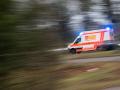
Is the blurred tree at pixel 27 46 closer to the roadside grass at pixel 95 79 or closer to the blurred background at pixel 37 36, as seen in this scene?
the blurred background at pixel 37 36

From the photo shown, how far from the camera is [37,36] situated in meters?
5.05

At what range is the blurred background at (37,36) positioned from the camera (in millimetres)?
4895

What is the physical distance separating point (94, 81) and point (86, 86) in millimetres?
1173

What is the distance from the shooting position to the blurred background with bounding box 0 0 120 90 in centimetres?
489

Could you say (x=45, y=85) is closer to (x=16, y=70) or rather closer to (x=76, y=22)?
(x=16, y=70)

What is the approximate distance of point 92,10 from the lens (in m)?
5.17

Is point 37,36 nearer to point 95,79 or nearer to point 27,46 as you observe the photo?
point 27,46

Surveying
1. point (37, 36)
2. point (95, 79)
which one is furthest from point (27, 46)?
point (95, 79)

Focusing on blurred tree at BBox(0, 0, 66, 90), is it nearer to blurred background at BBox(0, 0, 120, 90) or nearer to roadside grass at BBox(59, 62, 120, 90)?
blurred background at BBox(0, 0, 120, 90)

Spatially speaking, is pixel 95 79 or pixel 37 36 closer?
pixel 37 36

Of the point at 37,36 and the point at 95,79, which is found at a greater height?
the point at 37,36

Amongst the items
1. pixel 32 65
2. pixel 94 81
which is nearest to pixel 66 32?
pixel 32 65

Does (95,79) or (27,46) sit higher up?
(27,46)

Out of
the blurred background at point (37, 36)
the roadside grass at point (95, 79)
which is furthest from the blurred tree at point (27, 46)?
the roadside grass at point (95, 79)
